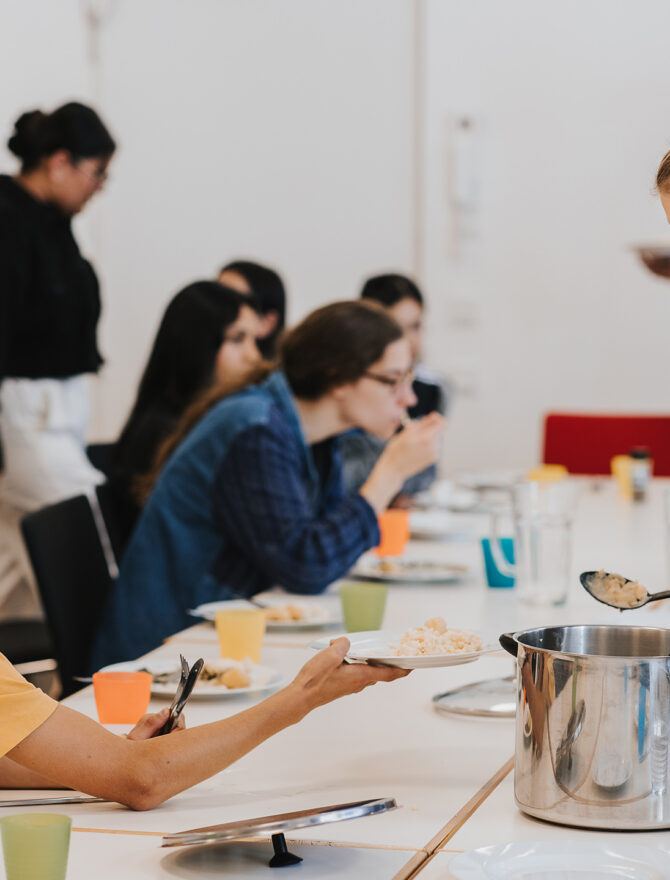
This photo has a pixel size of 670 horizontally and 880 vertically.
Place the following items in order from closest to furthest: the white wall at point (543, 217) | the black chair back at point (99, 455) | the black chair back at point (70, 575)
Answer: the black chair back at point (70, 575)
the black chair back at point (99, 455)
the white wall at point (543, 217)

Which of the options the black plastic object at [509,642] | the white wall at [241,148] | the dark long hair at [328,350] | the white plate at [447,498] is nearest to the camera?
the black plastic object at [509,642]

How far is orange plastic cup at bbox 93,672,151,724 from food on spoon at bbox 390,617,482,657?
26 centimetres

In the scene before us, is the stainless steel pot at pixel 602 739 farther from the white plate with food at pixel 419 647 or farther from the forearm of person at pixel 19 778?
the forearm of person at pixel 19 778

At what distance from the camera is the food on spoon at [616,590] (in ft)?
3.77

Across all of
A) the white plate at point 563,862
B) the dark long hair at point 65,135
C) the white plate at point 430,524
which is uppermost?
the dark long hair at point 65,135

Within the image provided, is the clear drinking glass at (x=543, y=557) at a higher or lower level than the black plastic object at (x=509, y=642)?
lower

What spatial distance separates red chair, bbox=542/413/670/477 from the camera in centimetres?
418

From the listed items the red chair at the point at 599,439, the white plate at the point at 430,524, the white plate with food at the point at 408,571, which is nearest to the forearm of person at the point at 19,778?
the white plate with food at the point at 408,571

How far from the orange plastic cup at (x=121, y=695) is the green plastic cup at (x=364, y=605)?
0.45 metres

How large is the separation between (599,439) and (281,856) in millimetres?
3540

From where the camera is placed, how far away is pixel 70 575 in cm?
196

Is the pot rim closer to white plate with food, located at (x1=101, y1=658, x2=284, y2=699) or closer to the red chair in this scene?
white plate with food, located at (x1=101, y1=658, x2=284, y2=699)

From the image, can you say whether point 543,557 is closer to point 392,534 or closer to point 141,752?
point 392,534

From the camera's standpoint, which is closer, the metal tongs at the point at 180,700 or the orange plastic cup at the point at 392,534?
the metal tongs at the point at 180,700
